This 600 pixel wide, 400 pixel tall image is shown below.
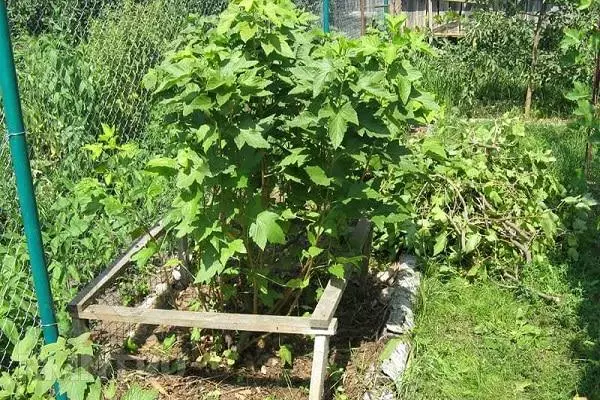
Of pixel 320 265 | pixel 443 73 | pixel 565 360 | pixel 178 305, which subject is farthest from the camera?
pixel 443 73

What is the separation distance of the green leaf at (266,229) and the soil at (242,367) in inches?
30.8

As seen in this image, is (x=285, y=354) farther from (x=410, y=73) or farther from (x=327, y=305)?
(x=410, y=73)

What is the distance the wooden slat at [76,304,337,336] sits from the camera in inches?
119

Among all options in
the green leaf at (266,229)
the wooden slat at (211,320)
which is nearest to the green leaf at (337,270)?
the wooden slat at (211,320)

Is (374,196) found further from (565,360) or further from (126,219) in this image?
(565,360)

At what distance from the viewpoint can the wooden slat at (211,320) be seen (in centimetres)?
303

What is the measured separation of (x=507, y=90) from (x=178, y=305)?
22.1ft

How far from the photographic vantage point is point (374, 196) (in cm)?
312

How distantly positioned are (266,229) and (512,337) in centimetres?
181

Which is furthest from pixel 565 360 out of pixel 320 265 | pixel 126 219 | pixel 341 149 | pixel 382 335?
pixel 126 219

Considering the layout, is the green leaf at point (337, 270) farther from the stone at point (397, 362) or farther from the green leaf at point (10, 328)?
the green leaf at point (10, 328)

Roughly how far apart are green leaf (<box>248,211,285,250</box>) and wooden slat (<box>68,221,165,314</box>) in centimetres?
50

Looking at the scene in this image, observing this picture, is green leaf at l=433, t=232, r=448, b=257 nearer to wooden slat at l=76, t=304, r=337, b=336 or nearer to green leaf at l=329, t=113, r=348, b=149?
wooden slat at l=76, t=304, r=337, b=336

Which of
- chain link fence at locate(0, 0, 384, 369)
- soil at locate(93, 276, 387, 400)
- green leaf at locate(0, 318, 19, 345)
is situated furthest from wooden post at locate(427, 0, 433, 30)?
green leaf at locate(0, 318, 19, 345)
